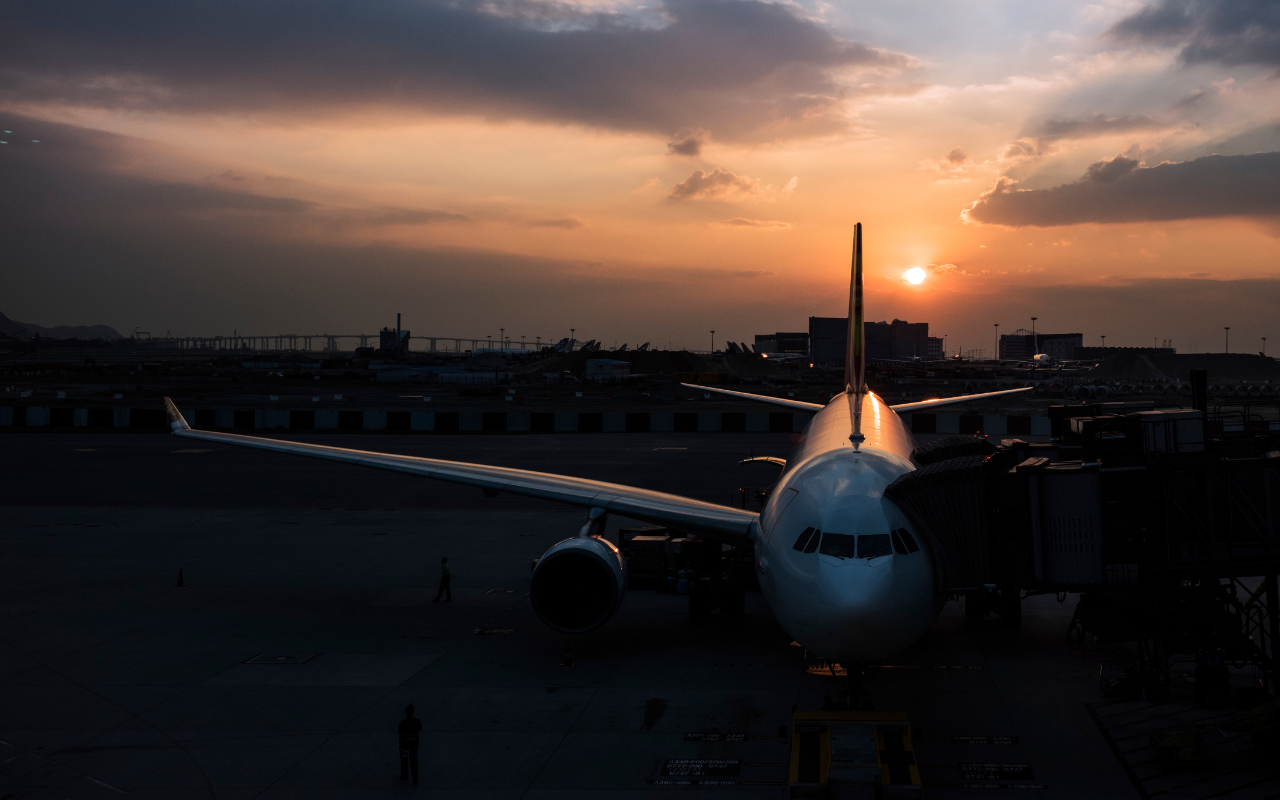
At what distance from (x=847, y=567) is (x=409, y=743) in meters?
7.25

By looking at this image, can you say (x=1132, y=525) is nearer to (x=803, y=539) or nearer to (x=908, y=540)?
(x=908, y=540)

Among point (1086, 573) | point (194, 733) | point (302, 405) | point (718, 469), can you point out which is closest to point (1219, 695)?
point (1086, 573)

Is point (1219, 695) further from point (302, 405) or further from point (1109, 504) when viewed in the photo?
point (302, 405)

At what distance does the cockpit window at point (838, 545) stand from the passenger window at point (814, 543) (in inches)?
4.7

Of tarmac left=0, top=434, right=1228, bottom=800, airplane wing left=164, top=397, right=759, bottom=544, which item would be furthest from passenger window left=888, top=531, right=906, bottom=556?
airplane wing left=164, top=397, right=759, bottom=544

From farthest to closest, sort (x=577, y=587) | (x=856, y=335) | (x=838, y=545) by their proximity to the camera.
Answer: (x=856, y=335) < (x=577, y=587) < (x=838, y=545)

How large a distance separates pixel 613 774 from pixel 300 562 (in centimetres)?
1915

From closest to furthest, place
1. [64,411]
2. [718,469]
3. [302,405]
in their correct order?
1. [718,469]
2. [64,411]
3. [302,405]

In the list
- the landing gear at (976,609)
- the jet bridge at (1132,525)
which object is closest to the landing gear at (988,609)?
the landing gear at (976,609)

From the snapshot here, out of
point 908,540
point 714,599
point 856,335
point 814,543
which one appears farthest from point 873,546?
point 856,335

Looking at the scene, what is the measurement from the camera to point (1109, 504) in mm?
15609

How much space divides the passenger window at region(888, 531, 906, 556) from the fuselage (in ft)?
0.06

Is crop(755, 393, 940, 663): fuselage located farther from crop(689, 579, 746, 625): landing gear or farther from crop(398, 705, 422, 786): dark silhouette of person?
crop(398, 705, 422, 786): dark silhouette of person

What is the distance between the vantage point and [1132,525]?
15.5m
